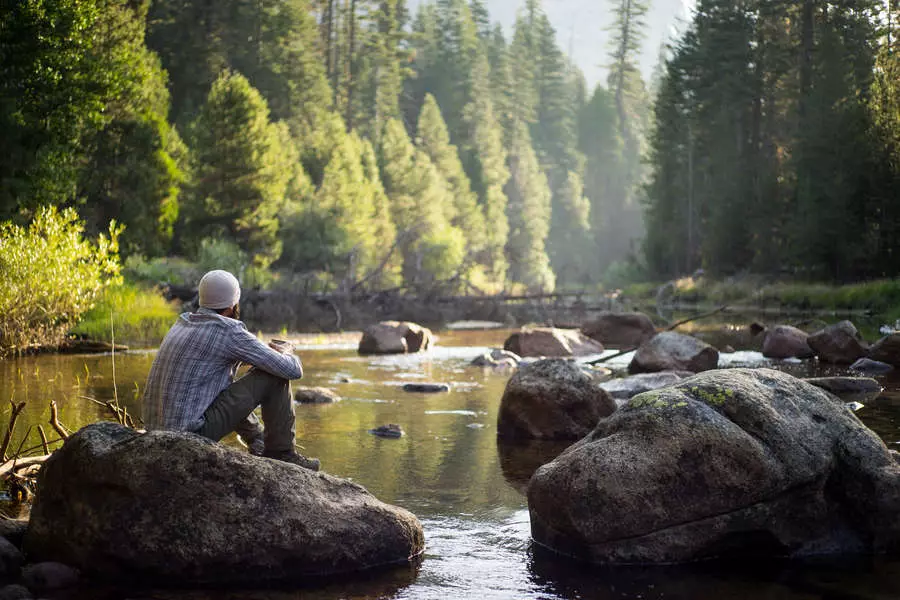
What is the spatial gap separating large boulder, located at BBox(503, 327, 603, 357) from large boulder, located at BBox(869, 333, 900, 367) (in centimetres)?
675

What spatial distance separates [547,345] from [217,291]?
17.7 m

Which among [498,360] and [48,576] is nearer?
[48,576]

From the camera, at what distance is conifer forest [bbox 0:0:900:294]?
3081 centimetres

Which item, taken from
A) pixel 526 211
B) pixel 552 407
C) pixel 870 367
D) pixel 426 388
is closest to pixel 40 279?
pixel 426 388

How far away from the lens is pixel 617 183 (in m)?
125

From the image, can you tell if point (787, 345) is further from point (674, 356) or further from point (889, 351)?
point (674, 356)

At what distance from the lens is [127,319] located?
24.4 m

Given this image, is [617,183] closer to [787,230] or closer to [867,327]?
[787,230]

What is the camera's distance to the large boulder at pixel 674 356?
18.7 metres

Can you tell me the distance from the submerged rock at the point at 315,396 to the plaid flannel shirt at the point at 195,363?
27.2 ft

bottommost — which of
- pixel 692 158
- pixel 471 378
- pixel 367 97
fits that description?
pixel 471 378

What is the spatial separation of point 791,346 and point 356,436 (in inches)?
537

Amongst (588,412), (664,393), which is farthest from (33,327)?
(664,393)

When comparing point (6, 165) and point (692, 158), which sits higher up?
point (692, 158)
